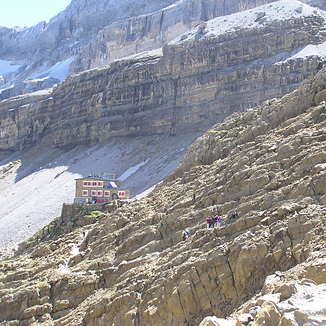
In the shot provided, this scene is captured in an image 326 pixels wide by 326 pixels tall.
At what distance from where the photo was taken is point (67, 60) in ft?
577

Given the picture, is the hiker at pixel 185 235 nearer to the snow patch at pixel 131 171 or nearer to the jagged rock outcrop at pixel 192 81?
the snow patch at pixel 131 171

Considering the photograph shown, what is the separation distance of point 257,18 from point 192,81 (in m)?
13.4

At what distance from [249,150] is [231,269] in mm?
14037

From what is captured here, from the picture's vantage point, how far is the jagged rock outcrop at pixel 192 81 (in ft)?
287

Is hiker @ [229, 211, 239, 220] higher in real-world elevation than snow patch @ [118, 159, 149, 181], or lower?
higher

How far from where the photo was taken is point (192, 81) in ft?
309

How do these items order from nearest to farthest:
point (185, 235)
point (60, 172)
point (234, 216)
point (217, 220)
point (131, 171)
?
point (234, 216), point (217, 220), point (185, 235), point (131, 171), point (60, 172)

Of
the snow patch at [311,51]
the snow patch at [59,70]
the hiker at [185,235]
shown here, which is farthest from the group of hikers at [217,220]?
the snow patch at [59,70]

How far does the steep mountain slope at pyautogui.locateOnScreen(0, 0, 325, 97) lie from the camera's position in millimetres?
134625

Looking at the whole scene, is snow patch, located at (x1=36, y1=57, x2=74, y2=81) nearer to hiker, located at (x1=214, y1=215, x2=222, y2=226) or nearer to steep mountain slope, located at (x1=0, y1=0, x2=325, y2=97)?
steep mountain slope, located at (x1=0, y1=0, x2=325, y2=97)

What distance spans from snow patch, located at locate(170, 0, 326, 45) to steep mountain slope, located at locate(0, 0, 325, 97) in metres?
17.1

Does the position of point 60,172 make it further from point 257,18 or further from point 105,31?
point 105,31

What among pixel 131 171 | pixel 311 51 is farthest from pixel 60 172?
pixel 311 51

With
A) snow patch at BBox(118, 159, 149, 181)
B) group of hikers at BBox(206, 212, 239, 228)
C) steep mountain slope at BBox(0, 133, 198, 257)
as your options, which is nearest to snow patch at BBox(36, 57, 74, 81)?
steep mountain slope at BBox(0, 133, 198, 257)
